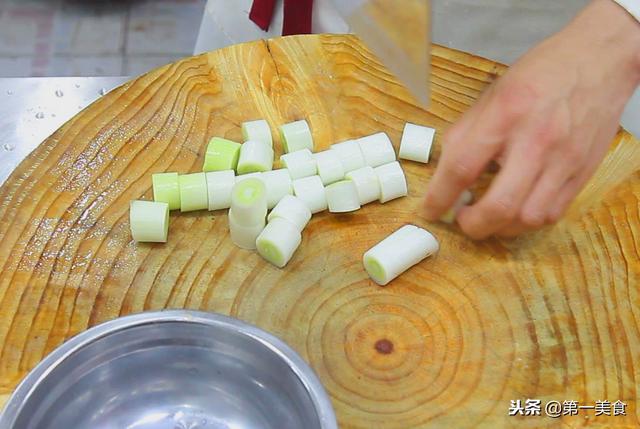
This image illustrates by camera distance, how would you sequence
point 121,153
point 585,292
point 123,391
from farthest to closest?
1. point 121,153
2. point 585,292
3. point 123,391

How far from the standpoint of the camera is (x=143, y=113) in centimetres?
123

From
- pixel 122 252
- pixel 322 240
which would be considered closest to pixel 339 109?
pixel 322 240

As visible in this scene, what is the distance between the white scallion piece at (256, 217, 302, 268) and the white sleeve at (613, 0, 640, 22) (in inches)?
20.1

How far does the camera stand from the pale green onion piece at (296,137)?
1213mm

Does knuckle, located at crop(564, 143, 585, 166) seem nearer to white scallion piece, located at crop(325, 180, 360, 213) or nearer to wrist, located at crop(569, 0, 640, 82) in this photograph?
wrist, located at crop(569, 0, 640, 82)

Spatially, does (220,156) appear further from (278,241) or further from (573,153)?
(573,153)

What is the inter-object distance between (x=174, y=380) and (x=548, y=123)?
543mm

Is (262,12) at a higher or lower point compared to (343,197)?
higher

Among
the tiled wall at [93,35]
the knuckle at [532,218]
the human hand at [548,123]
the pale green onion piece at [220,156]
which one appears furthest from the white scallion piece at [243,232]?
the tiled wall at [93,35]

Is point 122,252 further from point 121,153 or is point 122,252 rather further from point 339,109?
point 339,109

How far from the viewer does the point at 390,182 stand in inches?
45.8

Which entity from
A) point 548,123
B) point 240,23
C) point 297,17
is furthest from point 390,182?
point 240,23

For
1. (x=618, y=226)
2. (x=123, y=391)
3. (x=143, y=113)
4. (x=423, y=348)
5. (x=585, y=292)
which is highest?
(x=143, y=113)

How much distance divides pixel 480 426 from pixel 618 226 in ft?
1.24
